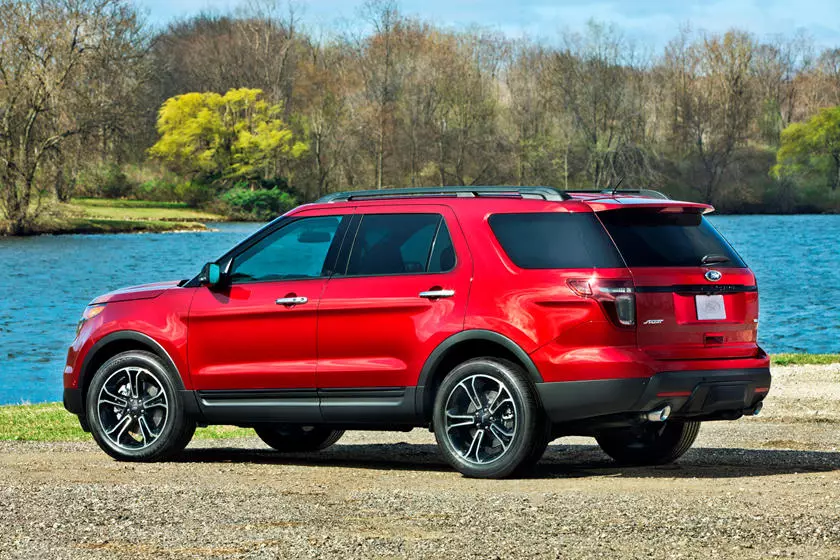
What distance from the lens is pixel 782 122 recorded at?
339 ft

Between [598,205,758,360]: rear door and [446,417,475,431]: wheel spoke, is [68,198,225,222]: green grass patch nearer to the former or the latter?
[446,417,475,431]: wheel spoke

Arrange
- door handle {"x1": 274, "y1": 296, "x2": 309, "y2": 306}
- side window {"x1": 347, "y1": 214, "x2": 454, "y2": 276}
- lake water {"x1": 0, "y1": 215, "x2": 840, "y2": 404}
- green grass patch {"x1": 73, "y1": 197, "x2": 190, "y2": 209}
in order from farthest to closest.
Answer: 1. green grass patch {"x1": 73, "y1": 197, "x2": 190, "y2": 209}
2. lake water {"x1": 0, "y1": 215, "x2": 840, "y2": 404}
3. door handle {"x1": 274, "y1": 296, "x2": 309, "y2": 306}
4. side window {"x1": 347, "y1": 214, "x2": 454, "y2": 276}

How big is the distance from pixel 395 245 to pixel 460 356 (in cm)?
90

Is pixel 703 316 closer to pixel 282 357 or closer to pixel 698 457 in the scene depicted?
pixel 698 457

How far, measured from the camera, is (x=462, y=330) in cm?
874

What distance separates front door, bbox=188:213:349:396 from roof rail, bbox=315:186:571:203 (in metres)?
0.21

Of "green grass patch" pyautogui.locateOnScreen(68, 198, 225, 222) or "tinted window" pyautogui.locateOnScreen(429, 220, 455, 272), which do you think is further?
"green grass patch" pyautogui.locateOnScreen(68, 198, 225, 222)

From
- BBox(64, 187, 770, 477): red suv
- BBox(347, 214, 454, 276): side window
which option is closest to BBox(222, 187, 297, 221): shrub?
BBox(64, 187, 770, 477): red suv

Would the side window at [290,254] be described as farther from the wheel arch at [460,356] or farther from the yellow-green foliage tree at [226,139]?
the yellow-green foliage tree at [226,139]

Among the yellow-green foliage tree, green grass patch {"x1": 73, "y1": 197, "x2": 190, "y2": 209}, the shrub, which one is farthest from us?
the yellow-green foliage tree

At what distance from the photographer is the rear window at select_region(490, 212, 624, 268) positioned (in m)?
8.47

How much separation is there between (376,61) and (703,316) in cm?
9396

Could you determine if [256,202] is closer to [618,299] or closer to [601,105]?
[601,105]

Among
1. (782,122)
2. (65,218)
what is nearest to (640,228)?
(65,218)
